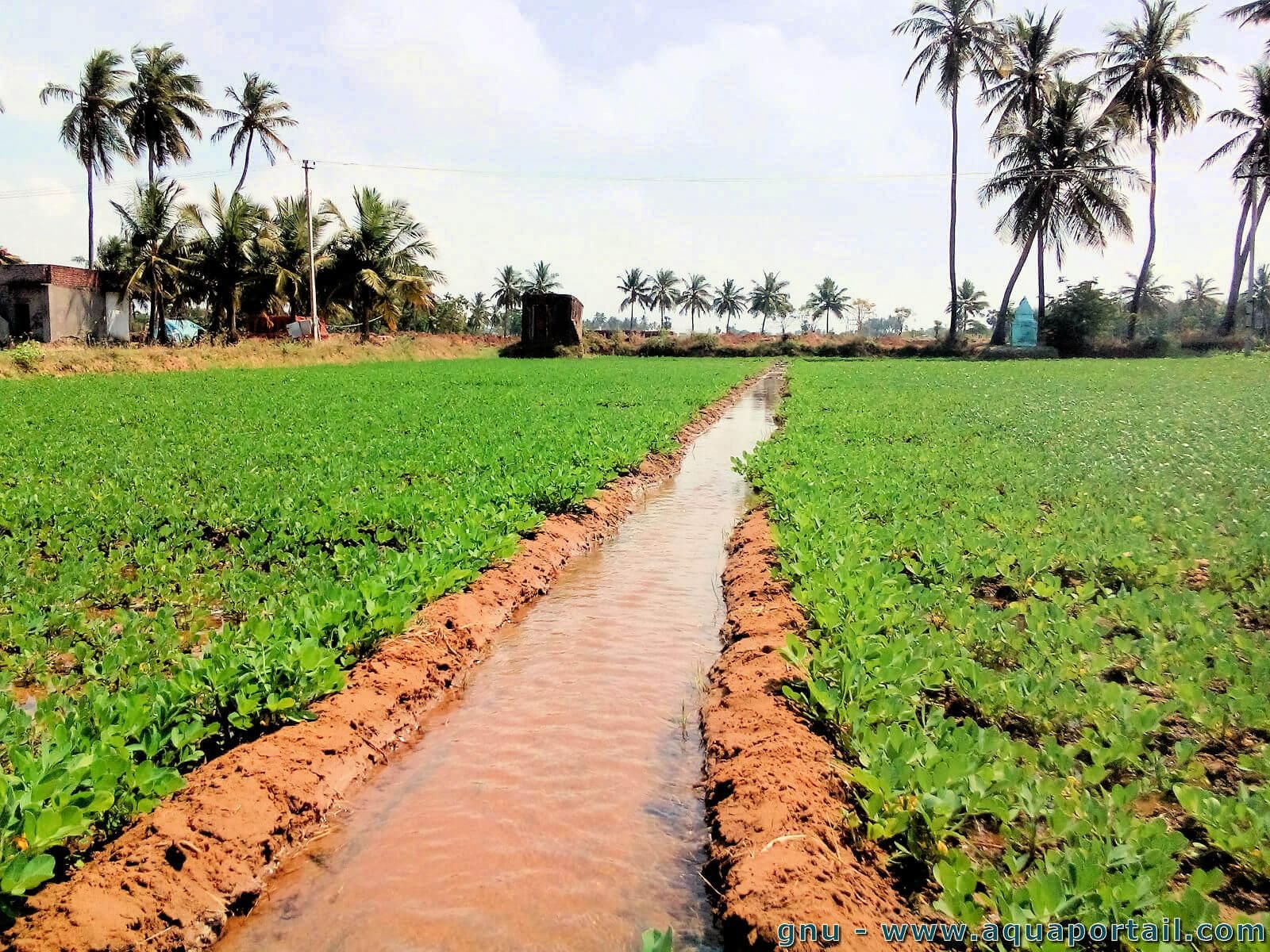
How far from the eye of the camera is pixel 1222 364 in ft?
104

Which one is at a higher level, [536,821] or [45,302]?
[45,302]

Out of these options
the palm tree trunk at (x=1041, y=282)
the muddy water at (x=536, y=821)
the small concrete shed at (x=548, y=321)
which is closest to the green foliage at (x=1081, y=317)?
the palm tree trunk at (x=1041, y=282)

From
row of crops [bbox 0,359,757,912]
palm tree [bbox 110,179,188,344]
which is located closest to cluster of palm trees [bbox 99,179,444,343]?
palm tree [bbox 110,179,188,344]

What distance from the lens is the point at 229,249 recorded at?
37.0m

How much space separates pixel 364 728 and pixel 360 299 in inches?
1594

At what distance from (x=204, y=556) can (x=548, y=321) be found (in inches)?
1573

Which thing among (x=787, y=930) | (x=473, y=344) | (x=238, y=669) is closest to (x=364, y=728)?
(x=238, y=669)

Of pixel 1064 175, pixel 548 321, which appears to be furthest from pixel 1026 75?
pixel 548 321

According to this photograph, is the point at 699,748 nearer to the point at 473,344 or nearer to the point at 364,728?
the point at 364,728

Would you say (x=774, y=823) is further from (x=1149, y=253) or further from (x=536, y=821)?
(x=1149, y=253)

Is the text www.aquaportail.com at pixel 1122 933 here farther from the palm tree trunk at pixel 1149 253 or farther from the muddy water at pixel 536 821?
the palm tree trunk at pixel 1149 253

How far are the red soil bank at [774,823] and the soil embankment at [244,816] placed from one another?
5.96ft

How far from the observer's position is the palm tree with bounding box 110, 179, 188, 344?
34719mm

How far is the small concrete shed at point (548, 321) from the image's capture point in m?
44.5
